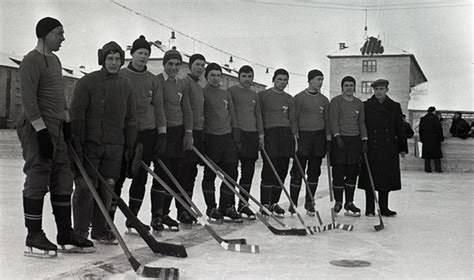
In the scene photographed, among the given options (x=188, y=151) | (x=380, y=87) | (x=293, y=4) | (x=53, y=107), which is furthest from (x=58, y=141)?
(x=293, y=4)

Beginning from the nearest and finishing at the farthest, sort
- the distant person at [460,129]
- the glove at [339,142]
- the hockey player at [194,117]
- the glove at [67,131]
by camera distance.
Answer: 1. the glove at [67,131]
2. the hockey player at [194,117]
3. the glove at [339,142]
4. the distant person at [460,129]

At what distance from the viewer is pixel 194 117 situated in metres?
5.54

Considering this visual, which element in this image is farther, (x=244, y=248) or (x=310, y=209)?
(x=310, y=209)

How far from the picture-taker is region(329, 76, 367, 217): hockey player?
648cm

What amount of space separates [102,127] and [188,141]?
1.13 m

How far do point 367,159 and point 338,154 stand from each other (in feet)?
1.17

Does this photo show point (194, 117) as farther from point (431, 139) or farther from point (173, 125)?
point (431, 139)

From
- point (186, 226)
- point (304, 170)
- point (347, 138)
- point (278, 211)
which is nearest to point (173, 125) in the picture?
point (186, 226)

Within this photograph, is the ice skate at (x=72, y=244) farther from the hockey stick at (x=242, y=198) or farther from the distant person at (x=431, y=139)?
the distant person at (x=431, y=139)

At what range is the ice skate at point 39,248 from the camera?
3.76 meters

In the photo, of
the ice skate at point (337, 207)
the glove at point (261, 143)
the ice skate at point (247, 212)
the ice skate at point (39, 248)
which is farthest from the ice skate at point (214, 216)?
the ice skate at point (39, 248)

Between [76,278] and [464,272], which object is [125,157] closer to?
[76,278]

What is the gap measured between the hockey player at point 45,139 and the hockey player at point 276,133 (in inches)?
104

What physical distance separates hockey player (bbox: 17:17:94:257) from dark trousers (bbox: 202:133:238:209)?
6.19 feet
